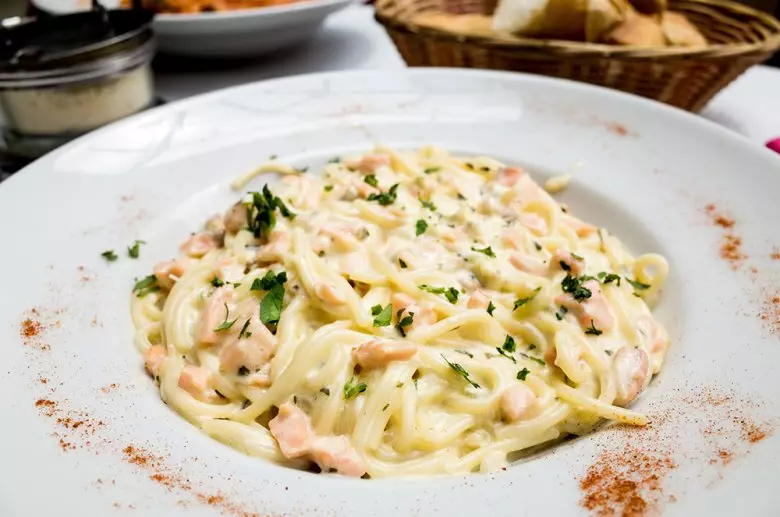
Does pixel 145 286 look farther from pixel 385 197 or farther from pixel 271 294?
pixel 385 197

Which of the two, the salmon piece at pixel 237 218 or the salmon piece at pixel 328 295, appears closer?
the salmon piece at pixel 328 295

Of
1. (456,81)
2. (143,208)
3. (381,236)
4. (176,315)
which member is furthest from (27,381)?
(456,81)

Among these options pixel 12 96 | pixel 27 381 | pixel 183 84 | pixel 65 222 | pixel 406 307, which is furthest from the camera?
pixel 183 84

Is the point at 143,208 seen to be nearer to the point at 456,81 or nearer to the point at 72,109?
the point at 72,109

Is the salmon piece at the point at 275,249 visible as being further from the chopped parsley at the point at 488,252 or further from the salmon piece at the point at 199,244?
the chopped parsley at the point at 488,252


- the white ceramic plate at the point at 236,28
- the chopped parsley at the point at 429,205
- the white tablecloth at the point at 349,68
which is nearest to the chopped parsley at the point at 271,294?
the chopped parsley at the point at 429,205

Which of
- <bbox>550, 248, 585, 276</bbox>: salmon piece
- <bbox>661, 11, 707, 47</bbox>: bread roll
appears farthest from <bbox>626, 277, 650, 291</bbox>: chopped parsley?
<bbox>661, 11, 707, 47</bbox>: bread roll

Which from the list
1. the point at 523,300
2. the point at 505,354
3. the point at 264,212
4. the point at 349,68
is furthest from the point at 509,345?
the point at 349,68
